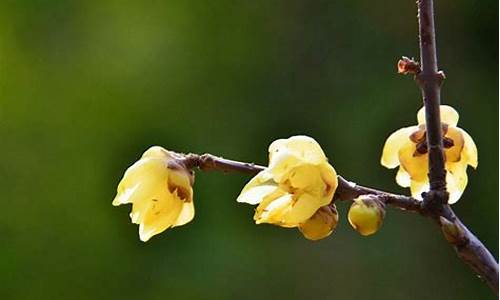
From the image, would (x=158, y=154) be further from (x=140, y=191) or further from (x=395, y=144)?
(x=395, y=144)

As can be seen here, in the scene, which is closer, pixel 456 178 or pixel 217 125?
pixel 456 178

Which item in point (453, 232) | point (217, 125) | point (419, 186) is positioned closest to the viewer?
point (453, 232)

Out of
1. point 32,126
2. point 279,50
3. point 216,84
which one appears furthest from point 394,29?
point 32,126

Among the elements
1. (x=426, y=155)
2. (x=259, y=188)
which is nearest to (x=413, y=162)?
(x=426, y=155)

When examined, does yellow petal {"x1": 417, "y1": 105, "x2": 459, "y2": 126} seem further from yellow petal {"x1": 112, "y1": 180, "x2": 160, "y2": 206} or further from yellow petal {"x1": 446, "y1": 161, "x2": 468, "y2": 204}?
yellow petal {"x1": 112, "y1": 180, "x2": 160, "y2": 206}

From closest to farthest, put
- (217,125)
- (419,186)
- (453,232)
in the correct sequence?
(453,232)
(419,186)
(217,125)

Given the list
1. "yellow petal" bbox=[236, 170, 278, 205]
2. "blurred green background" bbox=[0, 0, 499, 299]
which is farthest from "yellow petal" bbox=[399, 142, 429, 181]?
"blurred green background" bbox=[0, 0, 499, 299]
